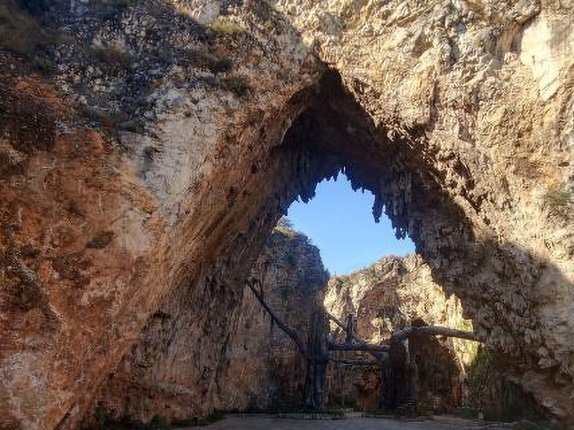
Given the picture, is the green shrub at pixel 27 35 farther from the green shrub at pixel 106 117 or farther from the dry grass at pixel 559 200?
the dry grass at pixel 559 200

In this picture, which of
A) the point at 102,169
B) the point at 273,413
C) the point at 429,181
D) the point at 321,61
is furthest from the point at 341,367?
the point at 102,169

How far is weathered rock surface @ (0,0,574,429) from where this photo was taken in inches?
362

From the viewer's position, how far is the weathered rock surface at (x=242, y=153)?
920 cm

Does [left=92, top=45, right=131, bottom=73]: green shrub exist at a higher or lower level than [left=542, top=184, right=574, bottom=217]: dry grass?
higher

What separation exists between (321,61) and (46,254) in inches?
320

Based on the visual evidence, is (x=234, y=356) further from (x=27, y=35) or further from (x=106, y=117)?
(x=27, y=35)

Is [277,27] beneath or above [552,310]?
above

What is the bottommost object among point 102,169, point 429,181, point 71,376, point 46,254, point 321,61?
point 71,376

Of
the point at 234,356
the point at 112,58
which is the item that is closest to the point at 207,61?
the point at 112,58

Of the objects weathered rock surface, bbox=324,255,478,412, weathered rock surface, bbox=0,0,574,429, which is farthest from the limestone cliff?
weathered rock surface, bbox=324,255,478,412

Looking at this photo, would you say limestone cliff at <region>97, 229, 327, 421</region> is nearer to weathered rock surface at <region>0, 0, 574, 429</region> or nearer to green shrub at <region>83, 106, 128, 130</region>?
weathered rock surface at <region>0, 0, 574, 429</region>

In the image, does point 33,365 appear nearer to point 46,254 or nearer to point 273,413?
point 46,254

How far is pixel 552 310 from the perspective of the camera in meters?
10.0

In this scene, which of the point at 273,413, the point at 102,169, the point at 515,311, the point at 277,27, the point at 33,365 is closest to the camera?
the point at 33,365
